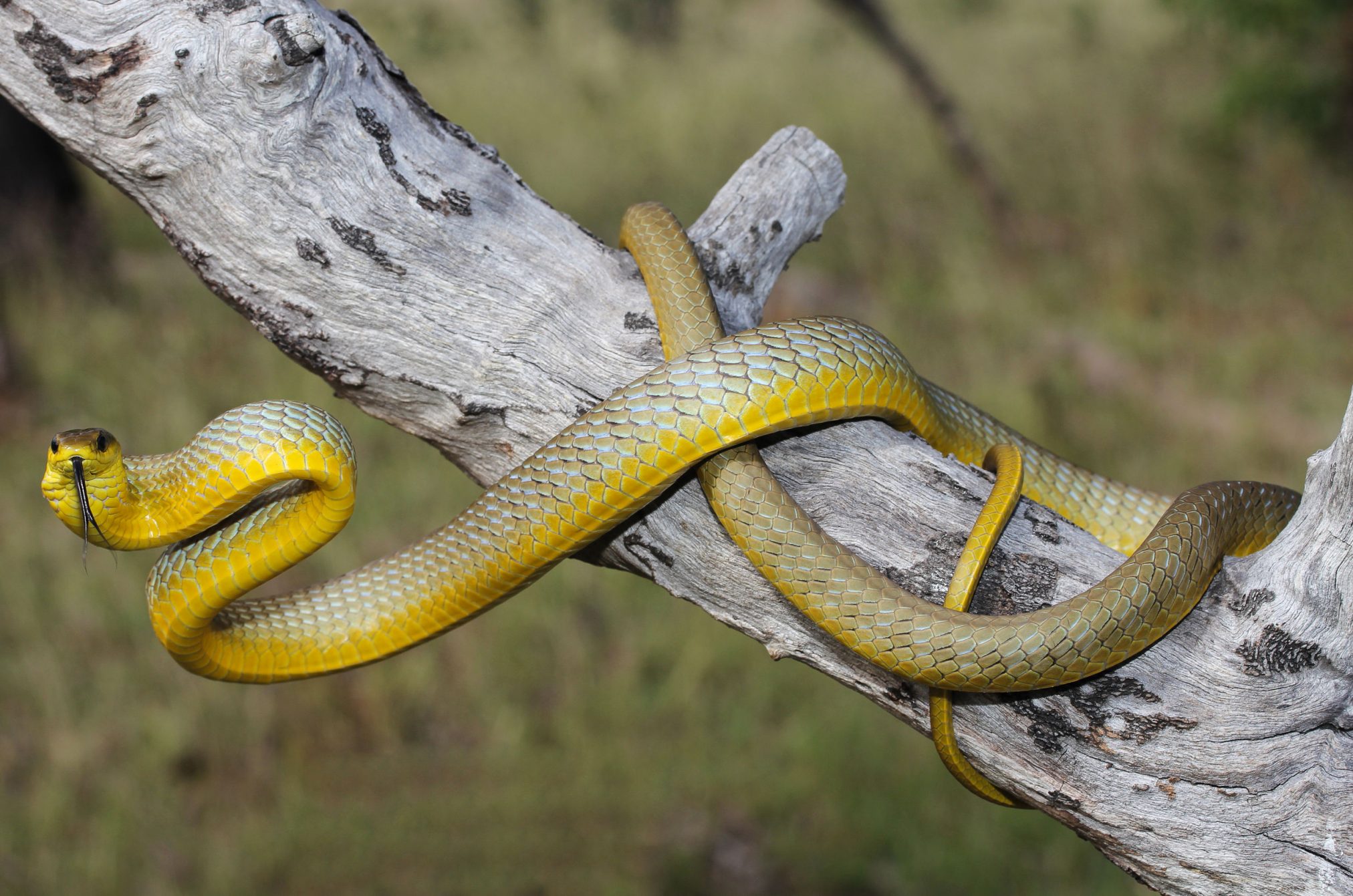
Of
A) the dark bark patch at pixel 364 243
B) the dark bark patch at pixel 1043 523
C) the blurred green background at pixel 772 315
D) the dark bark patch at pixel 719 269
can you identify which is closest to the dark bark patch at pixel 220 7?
the dark bark patch at pixel 364 243

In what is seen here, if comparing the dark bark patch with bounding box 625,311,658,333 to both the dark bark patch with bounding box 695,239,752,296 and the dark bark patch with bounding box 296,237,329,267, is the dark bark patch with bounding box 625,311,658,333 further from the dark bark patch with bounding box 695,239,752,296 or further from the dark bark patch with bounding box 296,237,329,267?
the dark bark patch with bounding box 296,237,329,267

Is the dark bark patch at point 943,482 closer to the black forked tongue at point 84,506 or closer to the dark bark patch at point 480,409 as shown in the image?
the dark bark patch at point 480,409

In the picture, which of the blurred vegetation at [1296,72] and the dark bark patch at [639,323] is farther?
the blurred vegetation at [1296,72]

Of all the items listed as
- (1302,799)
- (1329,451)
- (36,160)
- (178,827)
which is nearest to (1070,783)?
(1302,799)

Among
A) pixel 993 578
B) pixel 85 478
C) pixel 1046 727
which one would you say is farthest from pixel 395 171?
pixel 1046 727

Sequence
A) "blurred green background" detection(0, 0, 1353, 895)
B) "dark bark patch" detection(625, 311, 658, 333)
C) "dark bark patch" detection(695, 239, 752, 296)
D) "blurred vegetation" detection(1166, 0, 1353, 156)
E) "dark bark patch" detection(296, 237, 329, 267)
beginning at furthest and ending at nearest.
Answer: "blurred vegetation" detection(1166, 0, 1353, 156) → "blurred green background" detection(0, 0, 1353, 895) → "dark bark patch" detection(695, 239, 752, 296) → "dark bark patch" detection(625, 311, 658, 333) → "dark bark patch" detection(296, 237, 329, 267)

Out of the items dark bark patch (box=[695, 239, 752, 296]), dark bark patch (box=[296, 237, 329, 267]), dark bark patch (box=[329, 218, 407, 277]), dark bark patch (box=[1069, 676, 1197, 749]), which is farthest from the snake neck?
dark bark patch (box=[1069, 676, 1197, 749])
